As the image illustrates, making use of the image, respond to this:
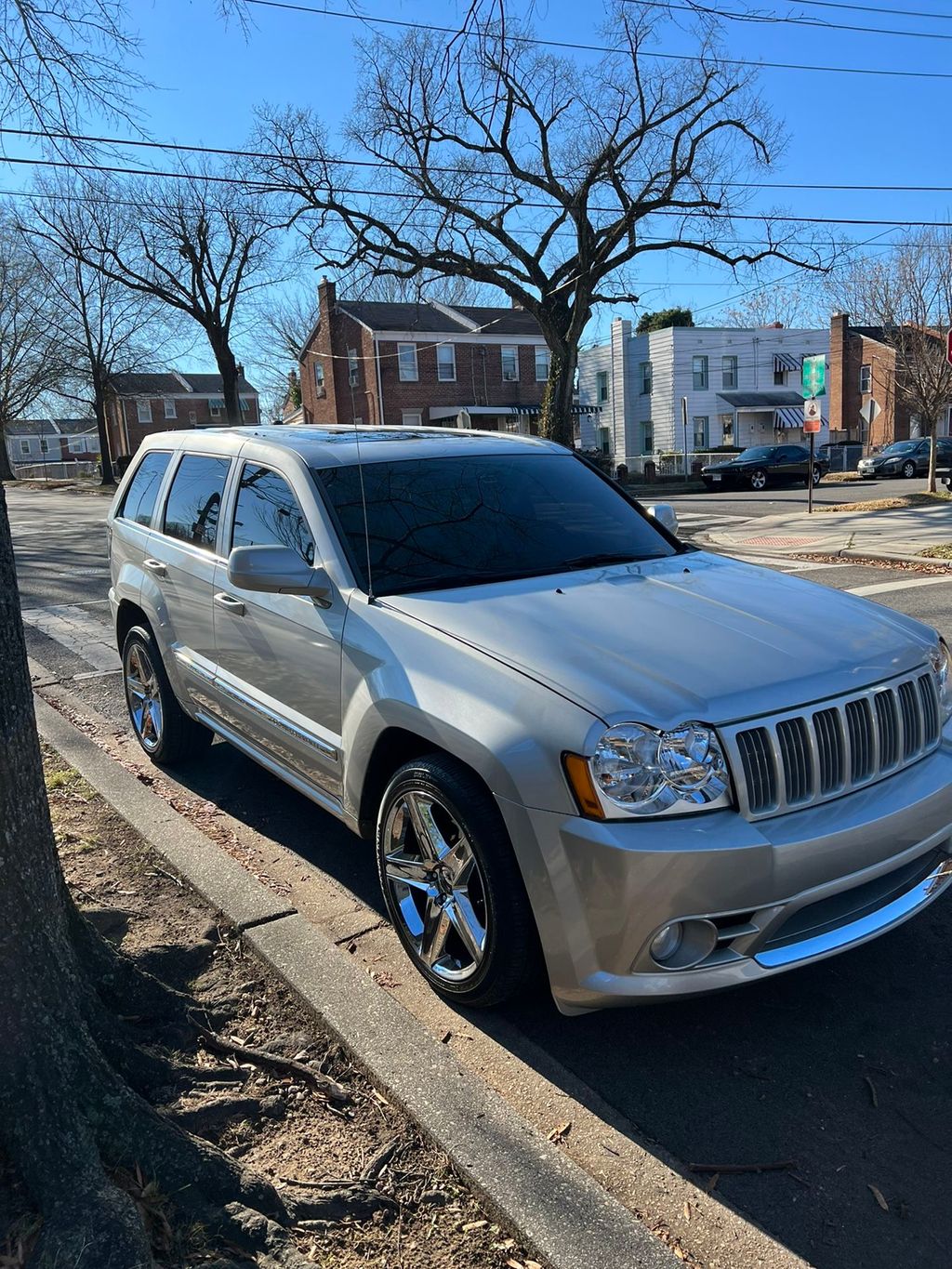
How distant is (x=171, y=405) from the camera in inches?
2904

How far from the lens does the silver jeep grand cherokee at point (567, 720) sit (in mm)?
2535

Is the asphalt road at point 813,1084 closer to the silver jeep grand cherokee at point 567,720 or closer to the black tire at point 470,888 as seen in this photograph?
the black tire at point 470,888

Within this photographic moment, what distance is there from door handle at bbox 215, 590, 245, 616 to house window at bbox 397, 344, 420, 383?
4038cm

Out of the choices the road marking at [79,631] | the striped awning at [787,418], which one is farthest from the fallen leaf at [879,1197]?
the striped awning at [787,418]

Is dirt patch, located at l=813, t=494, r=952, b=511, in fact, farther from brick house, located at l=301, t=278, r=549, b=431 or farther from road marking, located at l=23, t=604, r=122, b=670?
brick house, located at l=301, t=278, r=549, b=431

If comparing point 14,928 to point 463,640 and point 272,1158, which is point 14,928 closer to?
point 272,1158

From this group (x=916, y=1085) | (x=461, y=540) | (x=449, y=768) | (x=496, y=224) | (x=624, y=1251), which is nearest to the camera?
(x=624, y=1251)

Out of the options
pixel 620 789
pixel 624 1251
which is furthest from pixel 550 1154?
pixel 620 789

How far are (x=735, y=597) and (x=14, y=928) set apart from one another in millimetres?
2466

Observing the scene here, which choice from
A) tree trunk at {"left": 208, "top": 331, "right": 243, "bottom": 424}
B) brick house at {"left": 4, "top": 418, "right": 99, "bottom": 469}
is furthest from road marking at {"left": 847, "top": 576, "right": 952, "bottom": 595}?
brick house at {"left": 4, "top": 418, "right": 99, "bottom": 469}

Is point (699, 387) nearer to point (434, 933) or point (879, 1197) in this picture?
point (434, 933)

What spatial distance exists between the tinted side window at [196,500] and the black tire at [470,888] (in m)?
2.00

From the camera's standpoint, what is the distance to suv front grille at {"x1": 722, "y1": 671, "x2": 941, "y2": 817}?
8.52ft

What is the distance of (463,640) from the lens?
298cm
